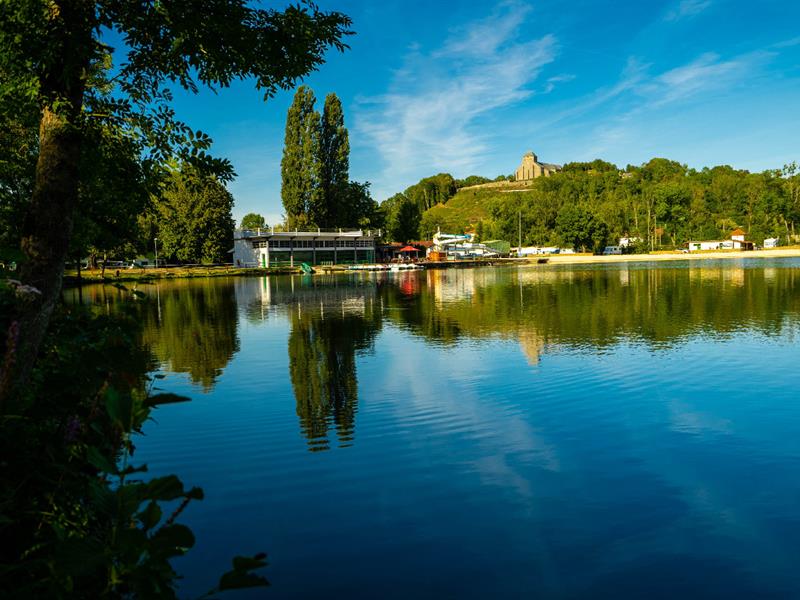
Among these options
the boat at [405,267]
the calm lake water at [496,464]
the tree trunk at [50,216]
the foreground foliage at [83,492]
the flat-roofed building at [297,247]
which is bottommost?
the calm lake water at [496,464]

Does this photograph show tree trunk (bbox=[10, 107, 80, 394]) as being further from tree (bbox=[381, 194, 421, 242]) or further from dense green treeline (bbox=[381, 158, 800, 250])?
dense green treeline (bbox=[381, 158, 800, 250])

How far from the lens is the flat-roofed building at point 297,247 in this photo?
90875 millimetres

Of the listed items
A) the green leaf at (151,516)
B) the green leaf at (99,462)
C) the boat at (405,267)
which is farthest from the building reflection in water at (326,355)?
the boat at (405,267)

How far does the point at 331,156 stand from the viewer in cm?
8638

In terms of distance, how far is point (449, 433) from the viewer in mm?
10805

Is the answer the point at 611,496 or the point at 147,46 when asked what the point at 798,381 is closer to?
the point at 611,496

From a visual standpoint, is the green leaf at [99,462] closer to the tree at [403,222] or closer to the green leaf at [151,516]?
the green leaf at [151,516]

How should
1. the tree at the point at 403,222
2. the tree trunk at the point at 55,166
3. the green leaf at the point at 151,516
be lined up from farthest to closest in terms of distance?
the tree at the point at 403,222 → the tree trunk at the point at 55,166 → the green leaf at the point at 151,516

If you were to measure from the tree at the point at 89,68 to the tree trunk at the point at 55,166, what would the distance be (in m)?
0.01

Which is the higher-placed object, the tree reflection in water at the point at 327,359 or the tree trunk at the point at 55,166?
the tree trunk at the point at 55,166

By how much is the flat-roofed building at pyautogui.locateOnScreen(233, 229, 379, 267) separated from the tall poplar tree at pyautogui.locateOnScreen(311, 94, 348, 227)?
5139 mm

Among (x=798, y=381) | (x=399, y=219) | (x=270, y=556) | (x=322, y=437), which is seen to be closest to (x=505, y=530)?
(x=270, y=556)

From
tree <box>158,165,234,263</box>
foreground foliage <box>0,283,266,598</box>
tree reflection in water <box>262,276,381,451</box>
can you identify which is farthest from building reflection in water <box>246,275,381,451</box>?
tree <box>158,165,234,263</box>

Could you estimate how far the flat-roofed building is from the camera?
298ft
